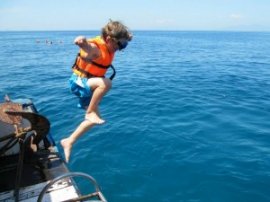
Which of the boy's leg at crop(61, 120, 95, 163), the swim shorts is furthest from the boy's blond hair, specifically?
the boy's leg at crop(61, 120, 95, 163)

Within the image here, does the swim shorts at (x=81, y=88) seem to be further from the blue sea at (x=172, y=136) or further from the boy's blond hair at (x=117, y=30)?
the blue sea at (x=172, y=136)

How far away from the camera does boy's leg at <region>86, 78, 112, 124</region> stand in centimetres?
588

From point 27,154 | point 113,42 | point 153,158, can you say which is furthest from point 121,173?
point 113,42

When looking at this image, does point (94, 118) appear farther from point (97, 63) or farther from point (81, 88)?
point (97, 63)

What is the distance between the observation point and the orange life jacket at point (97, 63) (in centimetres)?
597

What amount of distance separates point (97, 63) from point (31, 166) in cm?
237

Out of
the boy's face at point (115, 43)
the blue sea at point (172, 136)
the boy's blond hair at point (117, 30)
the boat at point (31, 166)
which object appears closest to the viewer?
the boat at point (31, 166)

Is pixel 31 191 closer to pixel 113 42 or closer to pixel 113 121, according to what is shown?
pixel 113 42

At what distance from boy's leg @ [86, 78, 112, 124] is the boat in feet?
3.04

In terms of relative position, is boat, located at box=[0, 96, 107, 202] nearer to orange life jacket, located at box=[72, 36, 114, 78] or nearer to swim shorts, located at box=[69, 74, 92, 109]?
swim shorts, located at box=[69, 74, 92, 109]

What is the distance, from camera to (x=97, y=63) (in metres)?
6.07

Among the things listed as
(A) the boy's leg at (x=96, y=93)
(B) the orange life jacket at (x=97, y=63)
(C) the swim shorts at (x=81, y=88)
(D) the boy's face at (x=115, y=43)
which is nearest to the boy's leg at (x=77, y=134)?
(A) the boy's leg at (x=96, y=93)

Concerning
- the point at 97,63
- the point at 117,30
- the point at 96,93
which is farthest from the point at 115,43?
the point at 96,93

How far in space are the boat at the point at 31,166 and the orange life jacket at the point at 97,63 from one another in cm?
128
